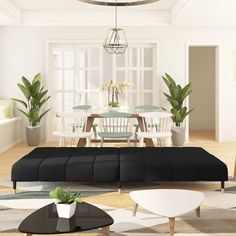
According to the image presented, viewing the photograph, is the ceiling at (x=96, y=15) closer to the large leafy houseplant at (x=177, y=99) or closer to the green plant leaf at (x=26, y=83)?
the green plant leaf at (x=26, y=83)

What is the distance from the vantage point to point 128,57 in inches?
372

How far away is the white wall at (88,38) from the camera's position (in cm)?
927

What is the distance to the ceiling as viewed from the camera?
330 inches


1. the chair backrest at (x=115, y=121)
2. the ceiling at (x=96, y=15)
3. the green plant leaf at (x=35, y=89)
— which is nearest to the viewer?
the chair backrest at (x=115, y=121)

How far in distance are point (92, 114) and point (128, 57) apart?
2.35m

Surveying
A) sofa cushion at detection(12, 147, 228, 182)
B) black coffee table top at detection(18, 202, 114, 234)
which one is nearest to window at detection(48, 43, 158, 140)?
sofa cushion at detection(12, 147, 228, 182)

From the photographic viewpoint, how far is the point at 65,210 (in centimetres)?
315

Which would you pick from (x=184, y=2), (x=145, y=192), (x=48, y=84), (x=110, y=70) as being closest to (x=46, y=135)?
(x=48, y=84)

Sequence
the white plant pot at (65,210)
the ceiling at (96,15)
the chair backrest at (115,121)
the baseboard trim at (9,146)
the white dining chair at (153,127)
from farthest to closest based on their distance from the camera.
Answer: the ceiling at (96,15) → the baseboard trim at (9,146) → the white dining chair at (153,127) → the chair backrest at (115,121) → the white plant pot at (65,210)

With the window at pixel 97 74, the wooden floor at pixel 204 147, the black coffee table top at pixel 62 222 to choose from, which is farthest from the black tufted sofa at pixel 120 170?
the window at pixel 97 74

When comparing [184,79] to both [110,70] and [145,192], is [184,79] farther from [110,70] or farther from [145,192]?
[145,192]

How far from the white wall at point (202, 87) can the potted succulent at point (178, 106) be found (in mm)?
3405

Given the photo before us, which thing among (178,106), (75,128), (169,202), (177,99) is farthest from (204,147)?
(169,202)

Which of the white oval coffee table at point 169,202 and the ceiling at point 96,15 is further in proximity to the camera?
the ceiling at point 96,15
